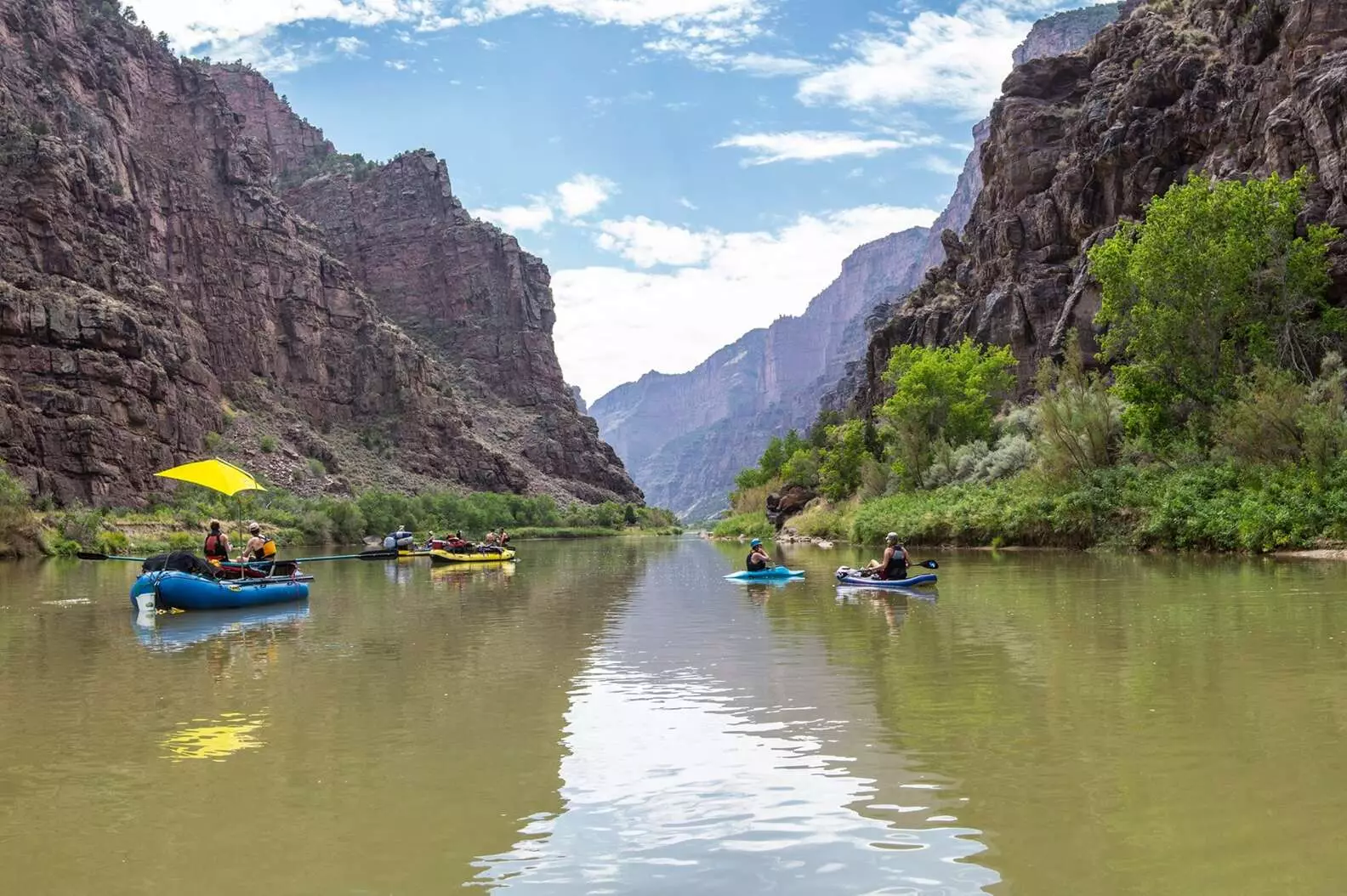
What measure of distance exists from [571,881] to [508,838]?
1.01 metres

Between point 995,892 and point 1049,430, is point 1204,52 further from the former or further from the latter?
point 995,892

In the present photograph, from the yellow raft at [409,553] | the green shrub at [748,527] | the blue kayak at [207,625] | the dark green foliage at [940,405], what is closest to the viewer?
the blue kayak at [207,625]

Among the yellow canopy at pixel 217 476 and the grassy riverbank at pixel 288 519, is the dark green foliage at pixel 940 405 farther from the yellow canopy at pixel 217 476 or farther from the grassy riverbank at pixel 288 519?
the yellow canopy at pixel 217 476

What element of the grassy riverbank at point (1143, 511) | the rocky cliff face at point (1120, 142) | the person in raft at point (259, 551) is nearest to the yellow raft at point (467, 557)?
the person in raft at point (259, 551)

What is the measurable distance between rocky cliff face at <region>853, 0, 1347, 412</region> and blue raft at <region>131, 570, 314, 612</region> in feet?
135

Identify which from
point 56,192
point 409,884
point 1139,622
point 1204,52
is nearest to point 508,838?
point 409,884

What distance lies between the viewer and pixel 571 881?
255 inches

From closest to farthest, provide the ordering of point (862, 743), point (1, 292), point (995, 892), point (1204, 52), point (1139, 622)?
point (995, 892)
point (862, 743)
point (1139, 622)
point (1204, 52)
point (1, 292)

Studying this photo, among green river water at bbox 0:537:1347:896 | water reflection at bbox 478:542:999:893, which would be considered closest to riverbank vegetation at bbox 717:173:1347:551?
green river water at bbox 0:537:1347:896

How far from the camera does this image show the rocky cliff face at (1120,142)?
48188 millimetres

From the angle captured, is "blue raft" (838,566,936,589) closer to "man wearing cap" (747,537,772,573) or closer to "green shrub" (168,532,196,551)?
"man wearing cap" (747,537,772,573)

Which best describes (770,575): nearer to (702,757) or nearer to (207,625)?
(207,625)

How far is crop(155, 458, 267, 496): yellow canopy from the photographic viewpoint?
2736 cm

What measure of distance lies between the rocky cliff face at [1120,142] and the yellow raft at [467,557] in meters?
35.4
